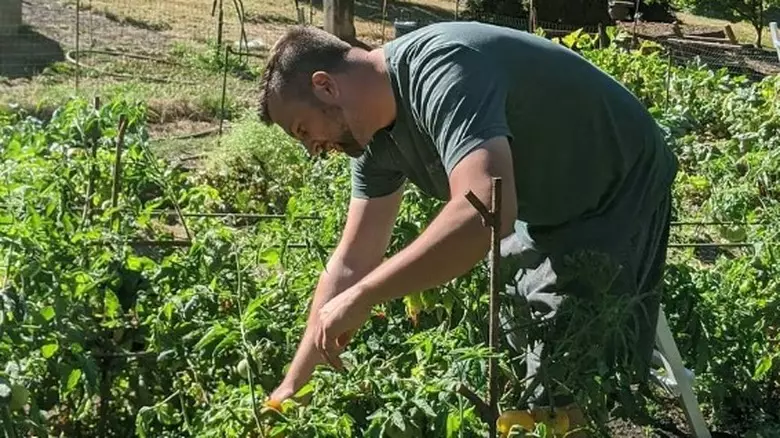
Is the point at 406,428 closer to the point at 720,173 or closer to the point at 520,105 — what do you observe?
the point at 520,105

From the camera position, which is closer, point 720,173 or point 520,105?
point 520,105

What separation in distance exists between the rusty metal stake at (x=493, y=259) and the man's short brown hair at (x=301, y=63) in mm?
480

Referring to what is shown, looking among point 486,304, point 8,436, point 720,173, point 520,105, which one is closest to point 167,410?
point 8,436

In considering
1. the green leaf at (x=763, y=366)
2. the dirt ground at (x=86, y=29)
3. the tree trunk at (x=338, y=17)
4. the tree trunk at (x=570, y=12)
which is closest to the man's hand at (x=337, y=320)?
the green leaf at (x=763, y=366)

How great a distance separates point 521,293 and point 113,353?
36.6 inches

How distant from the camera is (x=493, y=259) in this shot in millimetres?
1841

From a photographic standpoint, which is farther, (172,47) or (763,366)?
(172,47)

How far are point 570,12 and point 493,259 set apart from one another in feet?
47.6

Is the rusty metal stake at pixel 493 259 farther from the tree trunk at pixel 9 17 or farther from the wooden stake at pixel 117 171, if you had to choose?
the tree trunk at pixel 9 17

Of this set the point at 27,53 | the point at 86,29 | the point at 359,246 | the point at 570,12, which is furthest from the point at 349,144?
the point at 570,12

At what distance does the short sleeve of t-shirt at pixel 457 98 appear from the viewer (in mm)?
1973

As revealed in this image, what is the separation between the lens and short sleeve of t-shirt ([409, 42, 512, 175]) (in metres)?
1.97

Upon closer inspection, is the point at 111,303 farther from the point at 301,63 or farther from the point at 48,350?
the point at 301,63

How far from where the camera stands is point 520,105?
7.20 feet
